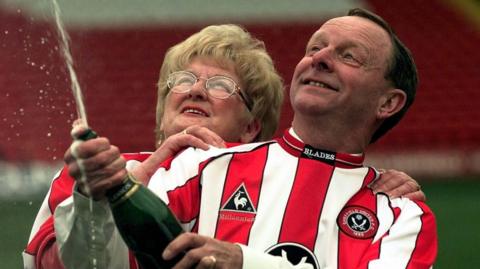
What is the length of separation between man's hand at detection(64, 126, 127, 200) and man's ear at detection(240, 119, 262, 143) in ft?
3.15

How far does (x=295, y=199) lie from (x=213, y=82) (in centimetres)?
53

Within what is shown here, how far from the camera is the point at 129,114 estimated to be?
23.9 ft

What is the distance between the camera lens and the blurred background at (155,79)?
6.24 metres

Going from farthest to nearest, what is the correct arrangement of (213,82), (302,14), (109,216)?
1. (302,14)
2. (213,82)
3. (109,216)

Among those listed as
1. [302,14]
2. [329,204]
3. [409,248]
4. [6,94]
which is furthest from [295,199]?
[302,14]

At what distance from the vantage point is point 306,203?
2.21 m

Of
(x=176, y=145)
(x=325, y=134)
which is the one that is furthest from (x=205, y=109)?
(x=325, y=134)

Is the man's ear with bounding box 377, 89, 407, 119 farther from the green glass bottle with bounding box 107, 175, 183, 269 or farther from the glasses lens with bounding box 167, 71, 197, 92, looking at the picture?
the green glass bottle with bounding box 107, 175, 183, 269

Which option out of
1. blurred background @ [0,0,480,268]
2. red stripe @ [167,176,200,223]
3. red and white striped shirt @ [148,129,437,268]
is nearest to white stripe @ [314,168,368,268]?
red and white striped shirt @ [148,129,437,268]

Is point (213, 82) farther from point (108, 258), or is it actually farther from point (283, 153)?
point (108, 258)

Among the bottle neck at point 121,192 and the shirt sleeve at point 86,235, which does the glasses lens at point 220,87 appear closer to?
the shirt sleeve at point 86,235

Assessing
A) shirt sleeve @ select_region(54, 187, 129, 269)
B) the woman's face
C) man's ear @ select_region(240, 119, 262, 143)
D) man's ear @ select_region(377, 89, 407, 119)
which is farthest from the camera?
man's ear @ select_region(240, 119, 262, 143)

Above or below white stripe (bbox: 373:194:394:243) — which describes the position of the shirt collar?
above

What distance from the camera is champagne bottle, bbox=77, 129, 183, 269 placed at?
1833 millimetres
